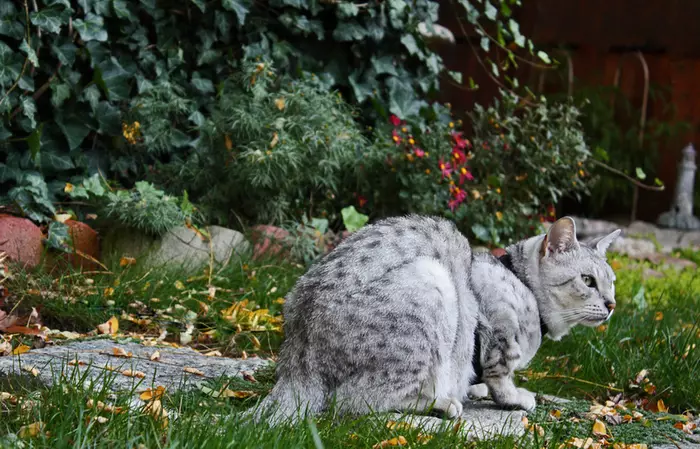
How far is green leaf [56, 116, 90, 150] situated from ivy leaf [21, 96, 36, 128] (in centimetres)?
26

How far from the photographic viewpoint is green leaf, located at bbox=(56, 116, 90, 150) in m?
5.46

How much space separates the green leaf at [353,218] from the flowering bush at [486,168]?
0.37 meters

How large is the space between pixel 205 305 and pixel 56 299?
76 cm

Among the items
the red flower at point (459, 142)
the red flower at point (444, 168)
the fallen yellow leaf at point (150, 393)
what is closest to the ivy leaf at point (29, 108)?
the red flower at point (444, 168)

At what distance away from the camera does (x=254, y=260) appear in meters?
5.16

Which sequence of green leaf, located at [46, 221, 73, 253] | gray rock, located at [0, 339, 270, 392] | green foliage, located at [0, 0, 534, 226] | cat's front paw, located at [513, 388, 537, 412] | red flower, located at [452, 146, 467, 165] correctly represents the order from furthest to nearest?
red flower, located at [452, 146, 467, 165]
green foliage, located at [0, 0, 534, 226]
green leaf, located at [46, 221, 73, 253]
cat's front paw, located at [513, 388, 537, 412]
gray rock, located at [0, 339, 270, 392]

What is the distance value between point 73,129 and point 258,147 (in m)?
1.24

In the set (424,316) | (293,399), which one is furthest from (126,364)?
(424,316)

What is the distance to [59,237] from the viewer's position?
4805 mm

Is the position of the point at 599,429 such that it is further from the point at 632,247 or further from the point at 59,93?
the point at 632,247

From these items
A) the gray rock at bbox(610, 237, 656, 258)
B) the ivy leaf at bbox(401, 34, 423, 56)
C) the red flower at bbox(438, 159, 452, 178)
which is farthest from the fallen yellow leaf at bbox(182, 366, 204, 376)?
the gray rock at bbox(610, 237, 656, 258)

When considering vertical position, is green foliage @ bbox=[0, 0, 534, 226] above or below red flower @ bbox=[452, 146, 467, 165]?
above

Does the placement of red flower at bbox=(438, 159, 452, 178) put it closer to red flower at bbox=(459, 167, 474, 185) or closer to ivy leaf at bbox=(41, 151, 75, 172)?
red flower at bbox=(459, 167, 474, 185)

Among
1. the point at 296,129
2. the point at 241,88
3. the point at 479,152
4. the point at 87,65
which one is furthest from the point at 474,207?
the point at 87,65
